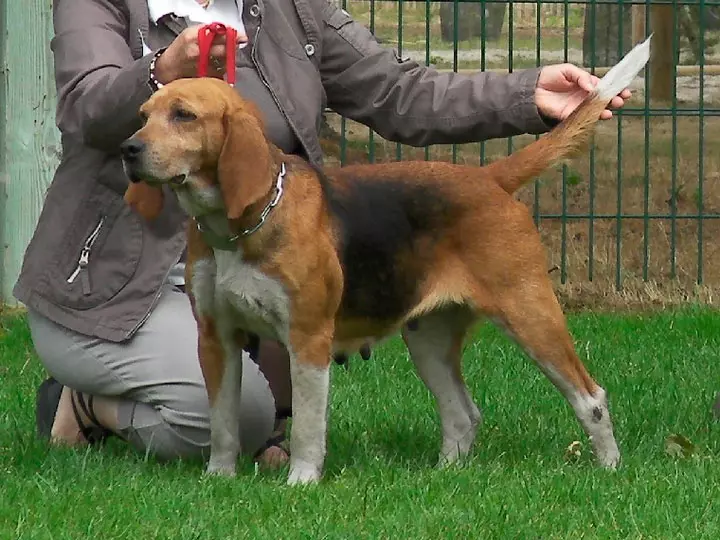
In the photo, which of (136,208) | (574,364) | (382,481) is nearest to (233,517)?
(382,481)

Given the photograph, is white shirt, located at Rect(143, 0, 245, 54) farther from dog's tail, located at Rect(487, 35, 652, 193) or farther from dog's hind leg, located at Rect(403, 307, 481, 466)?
dog's hind leg, located at Rect(403, 307, 481, 466)

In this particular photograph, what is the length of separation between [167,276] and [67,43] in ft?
2.56

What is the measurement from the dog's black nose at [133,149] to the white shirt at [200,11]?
0.77 metres

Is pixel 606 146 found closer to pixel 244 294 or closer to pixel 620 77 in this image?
pixel 620 77

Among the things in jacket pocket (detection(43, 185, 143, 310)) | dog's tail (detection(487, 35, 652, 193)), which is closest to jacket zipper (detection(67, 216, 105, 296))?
jacket pocket (detection(43, 185, 143, 310))

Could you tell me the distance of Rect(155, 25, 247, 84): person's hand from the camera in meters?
4.08

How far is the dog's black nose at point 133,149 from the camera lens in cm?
395

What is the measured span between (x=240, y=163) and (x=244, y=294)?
0.39 m

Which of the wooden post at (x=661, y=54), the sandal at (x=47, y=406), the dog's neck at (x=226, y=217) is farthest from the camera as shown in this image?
the wooden post at (x=661, y=54)

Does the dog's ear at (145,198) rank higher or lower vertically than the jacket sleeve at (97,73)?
lower

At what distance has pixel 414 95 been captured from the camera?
199 inches

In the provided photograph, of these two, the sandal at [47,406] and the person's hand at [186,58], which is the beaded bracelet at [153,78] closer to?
the person's hand at [186,58]

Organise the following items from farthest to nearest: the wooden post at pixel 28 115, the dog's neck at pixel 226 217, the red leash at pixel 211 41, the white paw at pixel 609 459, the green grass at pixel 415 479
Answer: the wooden post at pixel 28 115 → the white paw at pixel 609 459 → the dog's neck at pixel 226 217 → the red leash at pixel 211 41 → the green grass at pixel 415 479

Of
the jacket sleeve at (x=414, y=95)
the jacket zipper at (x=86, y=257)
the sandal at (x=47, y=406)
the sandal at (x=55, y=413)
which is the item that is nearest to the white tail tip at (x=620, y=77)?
the jacket sleeve at (x=414, y=95)
